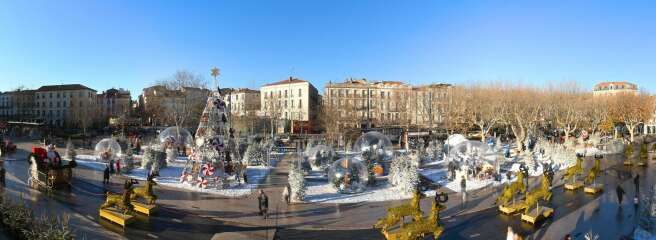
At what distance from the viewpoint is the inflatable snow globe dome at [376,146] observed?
27.4m

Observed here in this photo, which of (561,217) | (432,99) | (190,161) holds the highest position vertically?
(432,99)

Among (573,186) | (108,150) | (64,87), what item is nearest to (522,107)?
(573,186)

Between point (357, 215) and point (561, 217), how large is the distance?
7.49m

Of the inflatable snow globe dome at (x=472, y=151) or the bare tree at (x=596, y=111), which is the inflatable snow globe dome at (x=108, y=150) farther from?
the bare tree at (x=596, y=111)

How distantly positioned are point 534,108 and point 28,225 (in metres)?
44.6

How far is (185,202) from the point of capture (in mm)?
15172

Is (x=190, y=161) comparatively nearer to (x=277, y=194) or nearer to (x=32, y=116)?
(x=277, y=194)

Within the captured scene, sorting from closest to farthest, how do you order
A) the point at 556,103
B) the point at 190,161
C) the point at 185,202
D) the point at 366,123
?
1. the point at 185,202
2. the point at 190,161
3. the point at 556,103
4. the point at 366,123

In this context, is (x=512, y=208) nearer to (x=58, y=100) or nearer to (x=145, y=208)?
(x=145, y=208)

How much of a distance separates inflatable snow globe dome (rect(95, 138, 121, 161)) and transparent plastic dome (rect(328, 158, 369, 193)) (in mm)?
15150

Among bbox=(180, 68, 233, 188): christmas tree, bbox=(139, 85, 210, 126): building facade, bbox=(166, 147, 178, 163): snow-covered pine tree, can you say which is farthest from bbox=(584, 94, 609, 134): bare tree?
bbox=(139, 85, 210, 126): building facade

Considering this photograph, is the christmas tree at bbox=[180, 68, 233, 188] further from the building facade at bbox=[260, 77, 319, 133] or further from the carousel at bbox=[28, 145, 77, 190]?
the building facade at bbox=[260, 77, 319, 133]

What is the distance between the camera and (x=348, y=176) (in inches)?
703

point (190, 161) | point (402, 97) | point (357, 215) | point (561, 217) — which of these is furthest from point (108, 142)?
point (402, 97)
